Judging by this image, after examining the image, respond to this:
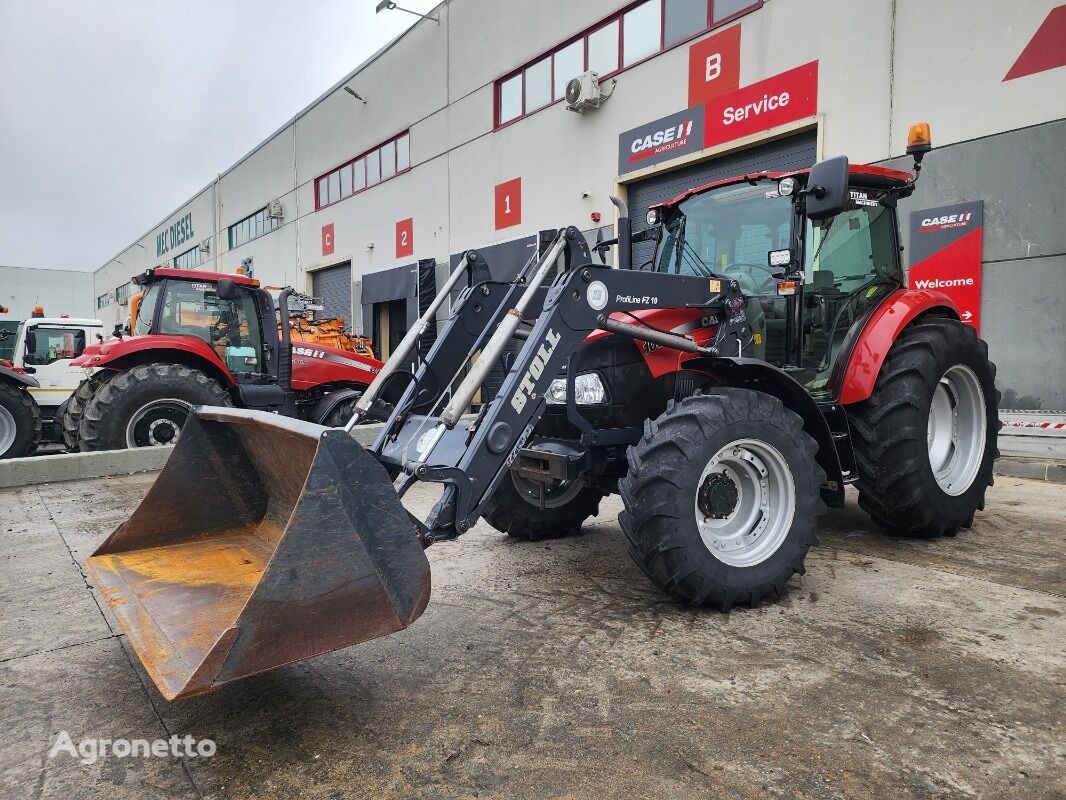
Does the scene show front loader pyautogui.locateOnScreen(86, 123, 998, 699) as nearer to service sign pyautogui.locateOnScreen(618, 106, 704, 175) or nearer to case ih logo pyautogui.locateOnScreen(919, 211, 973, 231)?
case ih logo pyautogui.locateOnScreen(919, 211, 973, 231)

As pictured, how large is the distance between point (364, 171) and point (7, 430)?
13181 mm

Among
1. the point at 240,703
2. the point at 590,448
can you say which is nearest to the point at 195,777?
the point at 240,703

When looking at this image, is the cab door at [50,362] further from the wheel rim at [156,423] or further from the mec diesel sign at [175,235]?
the mec diesel sign at [175,235]

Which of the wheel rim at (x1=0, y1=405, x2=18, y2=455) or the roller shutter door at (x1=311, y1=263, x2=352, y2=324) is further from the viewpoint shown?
the roller shutter door at (x1=311, y1=263, x2=352, y2=324)

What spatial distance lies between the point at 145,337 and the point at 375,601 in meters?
6.68

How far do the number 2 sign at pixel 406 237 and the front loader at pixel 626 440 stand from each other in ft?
43.9

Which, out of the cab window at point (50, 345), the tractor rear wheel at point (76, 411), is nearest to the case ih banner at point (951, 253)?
the tractor rear wheel at point (76, 411)

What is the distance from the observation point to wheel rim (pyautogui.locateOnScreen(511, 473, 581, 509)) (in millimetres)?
Answer: 4473

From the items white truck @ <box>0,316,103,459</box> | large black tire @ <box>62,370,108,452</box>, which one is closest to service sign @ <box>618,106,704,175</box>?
large black tire @ <box>62,370,108,452</box>

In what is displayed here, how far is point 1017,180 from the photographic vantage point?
7.29 meters

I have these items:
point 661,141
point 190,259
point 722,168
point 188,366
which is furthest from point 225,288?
point 190,259

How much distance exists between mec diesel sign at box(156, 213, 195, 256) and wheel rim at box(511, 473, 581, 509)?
3674cm

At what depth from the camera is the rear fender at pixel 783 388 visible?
3607 millimetres

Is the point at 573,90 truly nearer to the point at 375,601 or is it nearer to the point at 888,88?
the point at 888,88
